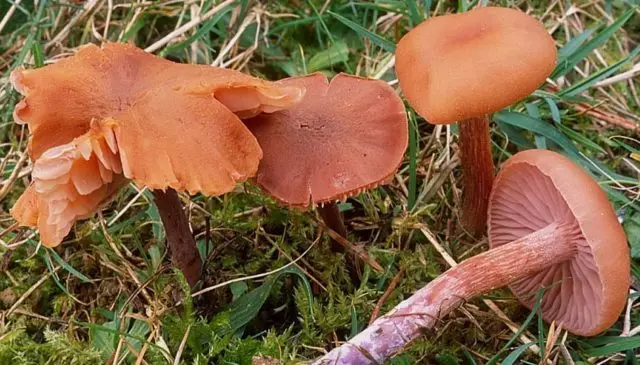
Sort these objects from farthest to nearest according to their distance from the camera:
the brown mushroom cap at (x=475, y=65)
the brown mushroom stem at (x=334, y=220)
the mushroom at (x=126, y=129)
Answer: the brown mushroom stem at (x=334, y=220) → the brown mushroom cap at (x=475, y=65) → the mushroom at (x=126, y=129)

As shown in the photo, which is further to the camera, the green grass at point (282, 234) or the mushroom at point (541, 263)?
the green grass at point (282, 234)

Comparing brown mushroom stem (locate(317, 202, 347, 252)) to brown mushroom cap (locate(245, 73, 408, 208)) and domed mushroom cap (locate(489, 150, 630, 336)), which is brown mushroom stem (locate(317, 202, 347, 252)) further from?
domed mushroom cap (locate(489, 150, 630, 336))

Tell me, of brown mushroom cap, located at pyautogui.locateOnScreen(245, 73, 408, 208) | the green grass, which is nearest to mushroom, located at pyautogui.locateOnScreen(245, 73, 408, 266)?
brown mushroom cap, located at pyautogui.locateOnScreen(245, 73, 408, 208)

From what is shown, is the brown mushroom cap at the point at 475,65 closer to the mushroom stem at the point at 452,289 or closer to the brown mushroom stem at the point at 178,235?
the mushroom stem at the point at 452,289

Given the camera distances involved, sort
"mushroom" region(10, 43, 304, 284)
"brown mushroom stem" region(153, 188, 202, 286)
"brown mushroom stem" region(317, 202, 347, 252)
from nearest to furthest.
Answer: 1. "mushroom" region(10, 43, 304, 284)
2. "brown mushroom stem" region(153, 188, 202, 286)
3. "brown mushroom stem" region(317, 202, 347, 252)

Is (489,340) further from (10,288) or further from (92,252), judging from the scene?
(10,288)

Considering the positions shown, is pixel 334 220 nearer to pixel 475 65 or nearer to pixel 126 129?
pixel 475 65

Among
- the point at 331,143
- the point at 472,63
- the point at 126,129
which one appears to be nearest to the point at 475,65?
the point at 472,63

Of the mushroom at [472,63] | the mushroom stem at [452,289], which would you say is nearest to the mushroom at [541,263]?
the mushroom stem at [452,289]
